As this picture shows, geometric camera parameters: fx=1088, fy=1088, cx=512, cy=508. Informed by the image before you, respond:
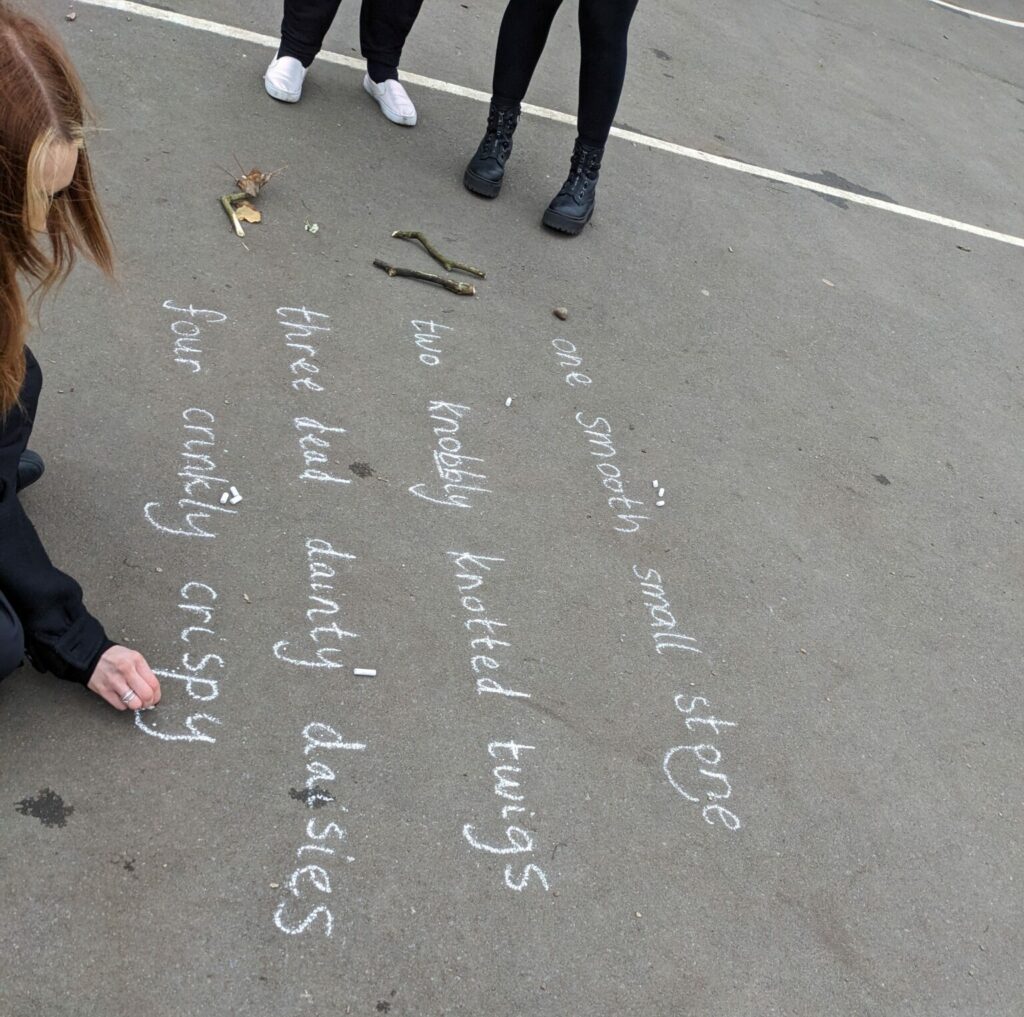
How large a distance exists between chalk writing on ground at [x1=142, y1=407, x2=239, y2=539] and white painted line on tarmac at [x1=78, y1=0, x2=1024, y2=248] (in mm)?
2502

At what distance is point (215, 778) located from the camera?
2.05 m

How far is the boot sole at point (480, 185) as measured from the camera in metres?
4.12

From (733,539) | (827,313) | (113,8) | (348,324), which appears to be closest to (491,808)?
(733,539)

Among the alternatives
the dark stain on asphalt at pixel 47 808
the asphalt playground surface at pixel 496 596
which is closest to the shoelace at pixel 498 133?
the asphalt playground surface at pixel 496 596

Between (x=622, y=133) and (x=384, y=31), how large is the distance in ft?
4.24

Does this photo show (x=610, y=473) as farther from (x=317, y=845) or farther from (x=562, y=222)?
(x=317, y=845)

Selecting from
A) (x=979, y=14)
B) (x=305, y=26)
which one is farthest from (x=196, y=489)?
(x=979, y=14)


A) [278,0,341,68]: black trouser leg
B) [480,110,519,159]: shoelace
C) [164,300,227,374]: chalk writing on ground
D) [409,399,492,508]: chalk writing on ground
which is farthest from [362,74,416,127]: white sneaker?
[409,399,492,508]: chalk writing on ground

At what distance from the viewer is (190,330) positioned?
10.1ft

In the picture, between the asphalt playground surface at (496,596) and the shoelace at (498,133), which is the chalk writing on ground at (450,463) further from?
the shoelace at (498,133)

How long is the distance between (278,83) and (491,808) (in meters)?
3.14

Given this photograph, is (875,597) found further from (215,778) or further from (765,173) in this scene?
(765,173)

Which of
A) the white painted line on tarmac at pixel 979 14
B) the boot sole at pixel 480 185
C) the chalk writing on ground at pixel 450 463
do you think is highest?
the white painted line on tarmac at pixel 979 14

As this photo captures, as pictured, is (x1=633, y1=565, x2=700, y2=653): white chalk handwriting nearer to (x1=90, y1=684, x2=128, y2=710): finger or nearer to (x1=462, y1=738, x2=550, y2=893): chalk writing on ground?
(x1=462, y1=738, x2=550, y2=893): chalk writing on ground
